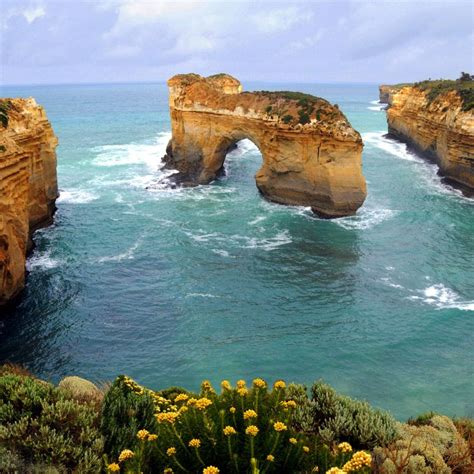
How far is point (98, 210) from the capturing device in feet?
157

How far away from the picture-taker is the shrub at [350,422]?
39.0ft

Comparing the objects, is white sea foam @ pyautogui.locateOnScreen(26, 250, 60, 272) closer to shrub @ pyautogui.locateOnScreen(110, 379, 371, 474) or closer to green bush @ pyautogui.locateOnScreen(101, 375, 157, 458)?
green bush @ pyautogui.locateOnScreen(101, 375, 157, 458)

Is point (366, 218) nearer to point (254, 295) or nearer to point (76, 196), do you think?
point (254, 295)

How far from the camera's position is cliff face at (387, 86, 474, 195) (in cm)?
5259

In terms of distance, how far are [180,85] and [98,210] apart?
64.6ft

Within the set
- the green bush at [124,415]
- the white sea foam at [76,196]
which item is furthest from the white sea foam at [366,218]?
the green bush at [124,415]

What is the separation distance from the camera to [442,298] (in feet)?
102

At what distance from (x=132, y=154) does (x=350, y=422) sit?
68.5 metres

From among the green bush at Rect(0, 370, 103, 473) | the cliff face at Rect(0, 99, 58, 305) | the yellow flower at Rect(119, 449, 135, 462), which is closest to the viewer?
the yellow flower at Rect(119, 449, 135, 462)

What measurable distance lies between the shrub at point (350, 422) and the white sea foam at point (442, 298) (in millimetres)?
19440

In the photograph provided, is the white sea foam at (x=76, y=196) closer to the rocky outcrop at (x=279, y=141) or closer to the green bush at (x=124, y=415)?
A: the rocky outcrop at (x=279, y=141)

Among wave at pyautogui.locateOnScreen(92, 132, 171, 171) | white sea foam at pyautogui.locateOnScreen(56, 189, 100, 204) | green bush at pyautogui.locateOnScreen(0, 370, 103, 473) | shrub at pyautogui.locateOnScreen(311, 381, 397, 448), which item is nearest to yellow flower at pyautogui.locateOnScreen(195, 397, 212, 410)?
green bush at pyautogui.locateOnScreen(0, 370, 103, 473)

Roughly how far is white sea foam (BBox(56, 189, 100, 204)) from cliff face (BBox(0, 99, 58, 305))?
6.93 metres

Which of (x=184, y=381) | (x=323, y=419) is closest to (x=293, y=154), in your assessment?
(x=184, y=381)
